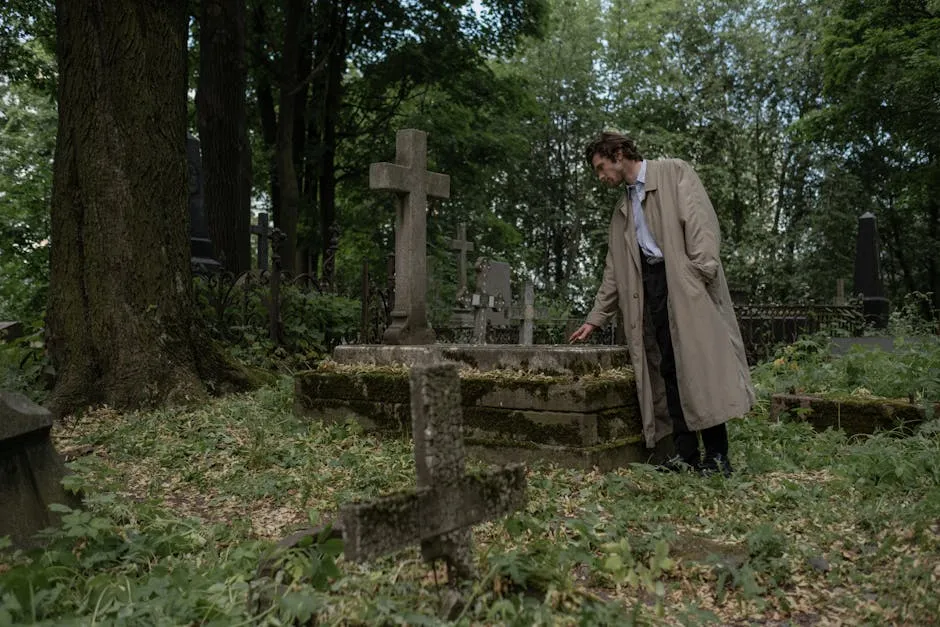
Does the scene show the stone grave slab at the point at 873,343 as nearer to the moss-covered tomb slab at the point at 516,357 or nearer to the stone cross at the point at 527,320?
the moss-covered tomb slab at the point at 516,357

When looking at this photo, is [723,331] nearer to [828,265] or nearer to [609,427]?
[609,427]

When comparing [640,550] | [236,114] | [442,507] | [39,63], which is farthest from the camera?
[39,63]

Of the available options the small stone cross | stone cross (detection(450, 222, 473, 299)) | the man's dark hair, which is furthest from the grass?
stone cross (detection(450, 222, 473, 299))

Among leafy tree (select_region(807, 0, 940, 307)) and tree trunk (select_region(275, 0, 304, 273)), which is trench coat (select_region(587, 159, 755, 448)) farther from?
leafy tree (select_region(807, 0, 940, 307))

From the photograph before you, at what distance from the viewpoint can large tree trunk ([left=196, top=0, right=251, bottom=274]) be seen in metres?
12.0

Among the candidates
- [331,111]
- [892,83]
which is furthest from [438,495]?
[892,83]

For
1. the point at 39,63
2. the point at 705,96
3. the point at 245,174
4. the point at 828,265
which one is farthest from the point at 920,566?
the point at 705,96

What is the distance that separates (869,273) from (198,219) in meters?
12.4

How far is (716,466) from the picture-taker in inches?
187

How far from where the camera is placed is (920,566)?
9.70 feet

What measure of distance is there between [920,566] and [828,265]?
2471cm

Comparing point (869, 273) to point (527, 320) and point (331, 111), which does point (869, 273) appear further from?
point (331, 111)

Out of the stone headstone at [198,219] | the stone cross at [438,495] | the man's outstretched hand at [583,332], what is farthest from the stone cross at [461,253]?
the stone cross at [438,495]

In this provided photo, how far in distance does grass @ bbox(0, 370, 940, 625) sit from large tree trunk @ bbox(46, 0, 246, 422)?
3.37 feet
